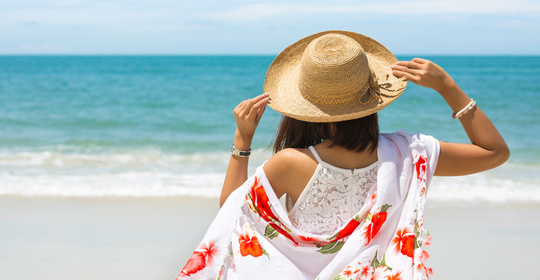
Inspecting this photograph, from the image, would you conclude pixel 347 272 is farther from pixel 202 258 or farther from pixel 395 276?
pixel 202 258

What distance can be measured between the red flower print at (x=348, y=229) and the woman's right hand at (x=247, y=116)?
412 millimetres

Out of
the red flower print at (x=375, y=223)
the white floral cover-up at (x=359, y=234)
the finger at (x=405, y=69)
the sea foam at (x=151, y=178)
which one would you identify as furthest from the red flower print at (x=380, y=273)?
the sea foam at (x=151, y=178)

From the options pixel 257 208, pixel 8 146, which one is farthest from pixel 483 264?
pixel 8 146

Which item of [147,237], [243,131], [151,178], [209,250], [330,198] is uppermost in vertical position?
[243,131]

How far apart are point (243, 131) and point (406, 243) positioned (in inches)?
24.2

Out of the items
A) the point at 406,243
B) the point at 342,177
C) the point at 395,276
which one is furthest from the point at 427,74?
the point at 395,276

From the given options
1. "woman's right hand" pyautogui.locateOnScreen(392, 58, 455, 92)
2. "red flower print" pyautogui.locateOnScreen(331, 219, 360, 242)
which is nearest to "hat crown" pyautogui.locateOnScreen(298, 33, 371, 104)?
"woman's right hand" pyautogui.locateOnScreen(392, 58, 455, 92)

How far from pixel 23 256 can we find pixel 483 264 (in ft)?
10.2

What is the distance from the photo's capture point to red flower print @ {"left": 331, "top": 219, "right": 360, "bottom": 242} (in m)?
1.73

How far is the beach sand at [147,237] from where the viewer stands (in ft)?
12.0

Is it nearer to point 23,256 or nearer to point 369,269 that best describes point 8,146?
point 23,256

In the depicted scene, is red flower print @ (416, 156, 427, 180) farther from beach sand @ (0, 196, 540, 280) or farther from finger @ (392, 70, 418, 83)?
beach sand @ (0, 196, 540, 280)

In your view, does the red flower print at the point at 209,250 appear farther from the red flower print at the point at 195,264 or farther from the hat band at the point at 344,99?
the hat band at the point at 344,99

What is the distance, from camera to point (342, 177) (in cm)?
170
